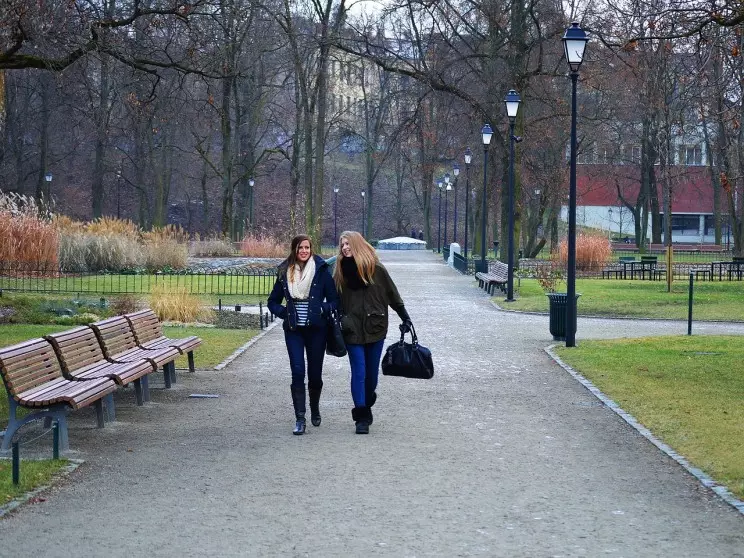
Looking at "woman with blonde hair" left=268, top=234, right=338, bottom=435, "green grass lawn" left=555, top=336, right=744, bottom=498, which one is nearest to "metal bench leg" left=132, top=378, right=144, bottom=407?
"woman with blonde hair" left=268, top=234, right=338, bottom=435

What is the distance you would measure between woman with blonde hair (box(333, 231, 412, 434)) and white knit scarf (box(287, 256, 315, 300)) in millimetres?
222

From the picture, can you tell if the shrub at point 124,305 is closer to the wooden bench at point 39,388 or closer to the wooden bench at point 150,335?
the wooden bench at point 150,335

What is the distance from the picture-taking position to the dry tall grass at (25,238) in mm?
29531

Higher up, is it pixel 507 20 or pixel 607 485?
pixel 507 20

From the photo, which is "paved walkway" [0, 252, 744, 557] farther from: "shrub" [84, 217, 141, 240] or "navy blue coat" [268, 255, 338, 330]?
"shrub" [84, 217, 141, 240]

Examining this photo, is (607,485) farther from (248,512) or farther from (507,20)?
(507,20)

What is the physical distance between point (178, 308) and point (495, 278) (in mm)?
12829

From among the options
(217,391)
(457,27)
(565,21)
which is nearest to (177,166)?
(457,27)

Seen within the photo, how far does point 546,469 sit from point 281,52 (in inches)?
2176

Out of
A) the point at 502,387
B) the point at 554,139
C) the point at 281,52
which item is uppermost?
the point at 281,52

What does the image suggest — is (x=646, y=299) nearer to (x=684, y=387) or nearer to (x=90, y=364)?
(x=684, y=387)

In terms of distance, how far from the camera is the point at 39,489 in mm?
8281

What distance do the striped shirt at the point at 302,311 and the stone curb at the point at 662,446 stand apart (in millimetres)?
3022

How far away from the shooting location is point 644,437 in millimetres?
10758
